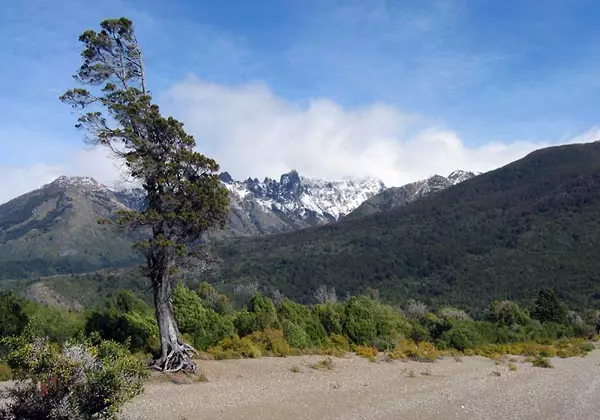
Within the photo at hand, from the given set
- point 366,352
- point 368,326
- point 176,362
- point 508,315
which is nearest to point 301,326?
point 368,326

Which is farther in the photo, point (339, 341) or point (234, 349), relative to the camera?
point (339, 341)

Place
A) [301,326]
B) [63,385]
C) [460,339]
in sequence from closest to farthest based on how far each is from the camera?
[63,385]
[301,326]
[460,339]

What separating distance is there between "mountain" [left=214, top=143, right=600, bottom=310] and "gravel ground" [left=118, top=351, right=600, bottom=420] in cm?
7974

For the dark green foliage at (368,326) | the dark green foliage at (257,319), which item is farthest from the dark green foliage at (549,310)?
the dark green foliage at (257,319)

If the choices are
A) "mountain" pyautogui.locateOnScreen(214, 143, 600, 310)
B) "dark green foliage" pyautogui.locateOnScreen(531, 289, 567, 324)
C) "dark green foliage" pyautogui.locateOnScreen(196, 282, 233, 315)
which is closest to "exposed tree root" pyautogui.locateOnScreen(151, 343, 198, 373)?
"dark green foliage" pyautogui.locateOnScreen(196, 282, 233, 315)

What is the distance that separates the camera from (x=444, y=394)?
16.1m

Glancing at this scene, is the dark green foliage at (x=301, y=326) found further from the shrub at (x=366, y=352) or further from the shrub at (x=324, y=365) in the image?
the shrub at (x=324, y=365)

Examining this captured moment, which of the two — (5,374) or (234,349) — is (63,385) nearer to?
(5,374)

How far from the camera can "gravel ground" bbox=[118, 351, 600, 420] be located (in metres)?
12.7

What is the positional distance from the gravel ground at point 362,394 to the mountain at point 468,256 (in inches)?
3140

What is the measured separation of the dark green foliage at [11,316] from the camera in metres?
21.0

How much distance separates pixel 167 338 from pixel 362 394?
6070 millimetres

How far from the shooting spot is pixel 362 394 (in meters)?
15.3

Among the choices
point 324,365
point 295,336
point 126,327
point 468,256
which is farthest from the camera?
point 468,256
